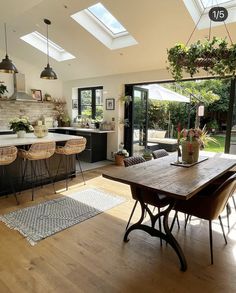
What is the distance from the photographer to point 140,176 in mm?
2186

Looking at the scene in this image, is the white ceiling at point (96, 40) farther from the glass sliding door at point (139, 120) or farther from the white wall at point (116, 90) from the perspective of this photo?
the glass sliding door at point (139, 120)

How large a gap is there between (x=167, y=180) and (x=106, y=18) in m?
3.85

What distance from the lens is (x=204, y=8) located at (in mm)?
3641

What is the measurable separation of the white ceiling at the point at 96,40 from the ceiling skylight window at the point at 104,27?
11cm

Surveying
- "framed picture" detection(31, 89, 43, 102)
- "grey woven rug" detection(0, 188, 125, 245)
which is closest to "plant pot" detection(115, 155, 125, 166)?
"grey woven rug" detection(0, 188, 125, 245)

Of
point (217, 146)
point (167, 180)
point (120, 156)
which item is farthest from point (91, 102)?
point (167, 180)

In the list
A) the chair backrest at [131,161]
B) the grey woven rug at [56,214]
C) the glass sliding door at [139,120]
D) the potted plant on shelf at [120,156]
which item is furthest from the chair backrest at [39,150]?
the glass sliding door at [139,120]

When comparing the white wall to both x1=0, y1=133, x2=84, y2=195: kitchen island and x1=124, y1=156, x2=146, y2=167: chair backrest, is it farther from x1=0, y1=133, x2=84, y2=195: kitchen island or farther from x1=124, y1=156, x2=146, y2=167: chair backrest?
x1=124, y1=156, x2=146, y2=167: chair backrest

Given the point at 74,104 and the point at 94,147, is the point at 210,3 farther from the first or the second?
the point at 74,104

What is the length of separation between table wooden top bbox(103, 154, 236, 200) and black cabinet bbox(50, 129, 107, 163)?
3.43 m

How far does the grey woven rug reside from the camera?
270 centimetres

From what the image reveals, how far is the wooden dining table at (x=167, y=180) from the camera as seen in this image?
6.20 feet

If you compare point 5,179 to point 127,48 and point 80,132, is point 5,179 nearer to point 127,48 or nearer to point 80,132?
point 80,132

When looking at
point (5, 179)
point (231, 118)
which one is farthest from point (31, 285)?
point (231, 118)
